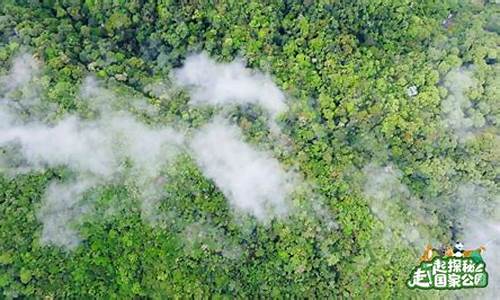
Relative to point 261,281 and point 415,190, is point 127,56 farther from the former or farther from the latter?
point 415,190

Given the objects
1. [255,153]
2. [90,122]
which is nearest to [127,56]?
[90,122]

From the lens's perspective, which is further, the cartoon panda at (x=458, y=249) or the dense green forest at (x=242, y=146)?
the cartoon panda at (x=458, y=249)

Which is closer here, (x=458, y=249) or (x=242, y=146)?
(x=458, y=249)

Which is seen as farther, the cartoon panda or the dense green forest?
the cartoon panda
